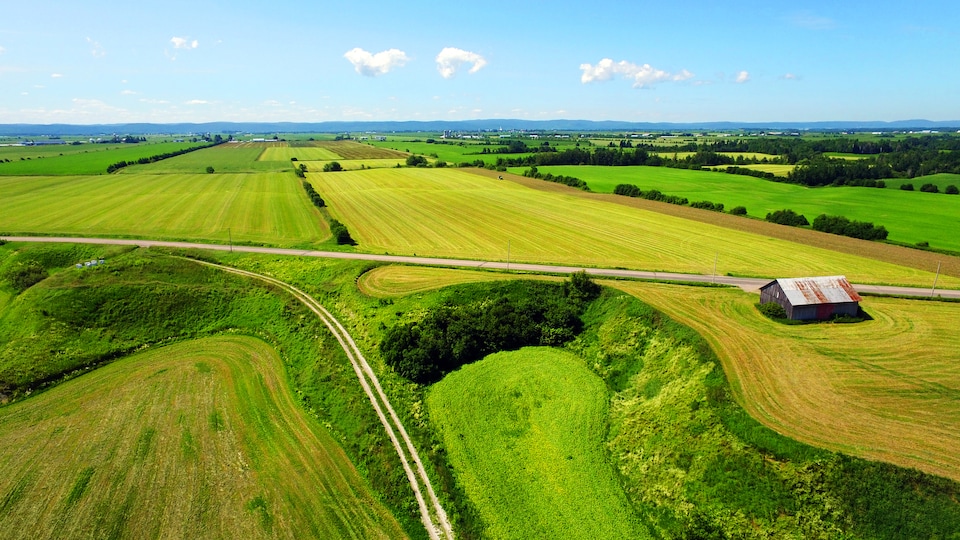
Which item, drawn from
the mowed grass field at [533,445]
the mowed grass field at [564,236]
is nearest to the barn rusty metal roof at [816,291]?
the mowed grass field at [564,236]

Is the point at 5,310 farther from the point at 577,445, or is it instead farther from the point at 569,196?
the point at 569,196

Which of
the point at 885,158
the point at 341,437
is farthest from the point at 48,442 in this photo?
the point at 885,158

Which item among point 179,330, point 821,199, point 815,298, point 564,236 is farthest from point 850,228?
point 179,330

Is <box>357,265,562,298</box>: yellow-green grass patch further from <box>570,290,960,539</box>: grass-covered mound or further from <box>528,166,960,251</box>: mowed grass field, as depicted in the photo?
<box>528,166,960,251</box>: mowed grass field

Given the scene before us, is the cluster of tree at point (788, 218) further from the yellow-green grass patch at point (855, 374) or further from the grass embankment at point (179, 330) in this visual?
the grass embankment at point (179, 330)

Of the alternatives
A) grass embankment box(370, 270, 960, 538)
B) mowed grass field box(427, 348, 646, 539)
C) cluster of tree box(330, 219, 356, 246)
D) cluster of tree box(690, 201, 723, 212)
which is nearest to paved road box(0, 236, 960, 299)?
cluster of tree box(330, 219, 356, 246)

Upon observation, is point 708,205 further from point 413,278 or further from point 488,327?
point 488,327
